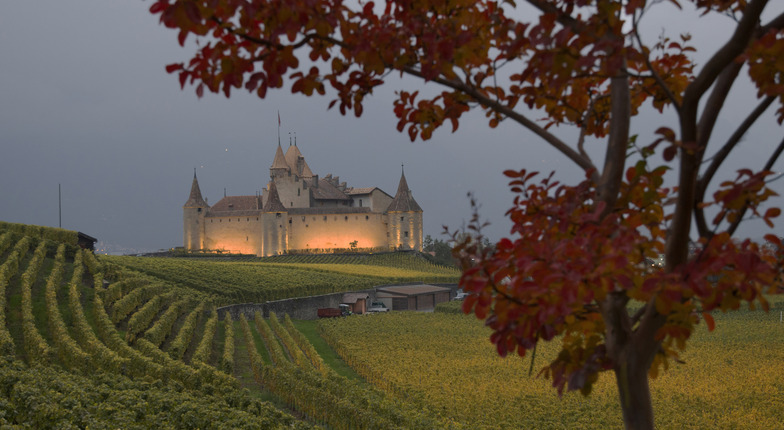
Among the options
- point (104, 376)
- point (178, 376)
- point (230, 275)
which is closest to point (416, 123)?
point (104, 376)

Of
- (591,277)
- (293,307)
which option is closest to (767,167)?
(591,277)

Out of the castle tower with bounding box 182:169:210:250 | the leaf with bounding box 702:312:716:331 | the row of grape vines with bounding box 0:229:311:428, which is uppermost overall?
the castle tower with bounding box 182:169:210:250

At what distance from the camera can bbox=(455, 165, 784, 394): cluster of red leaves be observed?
217cm

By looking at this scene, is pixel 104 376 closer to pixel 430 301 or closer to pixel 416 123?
pixel 416 123

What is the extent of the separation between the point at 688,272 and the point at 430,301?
41292 mm

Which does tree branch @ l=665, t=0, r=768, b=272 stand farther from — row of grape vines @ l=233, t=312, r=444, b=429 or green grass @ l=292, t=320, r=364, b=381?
green grass @ l=292, t=320, r=364, b=381

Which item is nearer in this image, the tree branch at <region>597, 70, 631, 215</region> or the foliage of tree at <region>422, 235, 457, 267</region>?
the tree branch at <region>597, 70, 631, 215</region>

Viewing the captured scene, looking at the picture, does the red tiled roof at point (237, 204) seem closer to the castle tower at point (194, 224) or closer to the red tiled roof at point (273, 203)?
the castle tower at point (194, 224)

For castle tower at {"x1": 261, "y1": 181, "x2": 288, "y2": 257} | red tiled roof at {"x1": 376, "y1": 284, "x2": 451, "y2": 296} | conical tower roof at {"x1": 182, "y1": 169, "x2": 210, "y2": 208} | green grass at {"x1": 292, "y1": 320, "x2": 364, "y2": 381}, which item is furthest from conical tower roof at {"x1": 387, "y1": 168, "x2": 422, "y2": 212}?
green grass at {"x1": 292, "y1": 320, "x2": 364, "y2": 381}

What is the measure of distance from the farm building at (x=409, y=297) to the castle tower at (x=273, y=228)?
26570 mm

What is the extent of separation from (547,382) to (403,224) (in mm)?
56117

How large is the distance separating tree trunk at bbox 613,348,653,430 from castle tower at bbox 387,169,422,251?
69.2m

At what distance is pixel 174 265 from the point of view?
1743 inches

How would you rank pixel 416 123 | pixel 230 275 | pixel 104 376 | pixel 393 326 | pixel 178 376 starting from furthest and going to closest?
pixel 230 275
pixel 393 326
pixel 178 376
pixel 104 376
pixel 416 123
